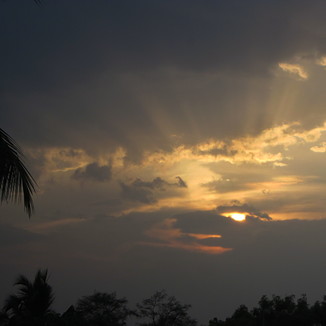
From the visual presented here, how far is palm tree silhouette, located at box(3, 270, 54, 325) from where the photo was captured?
19.2m

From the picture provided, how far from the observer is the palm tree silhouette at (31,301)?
757 inches

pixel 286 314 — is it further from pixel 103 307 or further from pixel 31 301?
pixel 31 301

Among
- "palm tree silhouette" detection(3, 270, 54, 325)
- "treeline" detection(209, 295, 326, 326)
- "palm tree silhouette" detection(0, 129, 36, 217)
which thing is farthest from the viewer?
"treeline" detection(209, 295, 326, 326)

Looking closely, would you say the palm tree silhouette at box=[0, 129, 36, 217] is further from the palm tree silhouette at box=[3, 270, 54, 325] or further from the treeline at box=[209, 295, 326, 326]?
the treeline at box=[209, 295, 326, 326]

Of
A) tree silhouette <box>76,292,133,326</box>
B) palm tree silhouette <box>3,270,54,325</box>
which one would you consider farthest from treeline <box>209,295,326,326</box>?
palm tree silhouette <box>3,270,54,325</box>

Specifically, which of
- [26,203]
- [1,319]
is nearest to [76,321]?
[1,319]

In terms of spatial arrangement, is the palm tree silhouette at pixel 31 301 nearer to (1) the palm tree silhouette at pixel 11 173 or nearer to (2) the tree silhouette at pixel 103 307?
(1) the palm tree silhouette at pixel 11 173

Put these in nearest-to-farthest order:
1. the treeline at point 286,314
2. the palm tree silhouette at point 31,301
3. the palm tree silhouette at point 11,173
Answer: the palm tree silhouette at point 11,173, the palm tree silhouette at point 31,301, the treeline at point 286,314

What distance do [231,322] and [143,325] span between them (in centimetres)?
2933

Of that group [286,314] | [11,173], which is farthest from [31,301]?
[286,314]

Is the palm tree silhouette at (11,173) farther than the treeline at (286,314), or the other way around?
the treeline at (286,314)

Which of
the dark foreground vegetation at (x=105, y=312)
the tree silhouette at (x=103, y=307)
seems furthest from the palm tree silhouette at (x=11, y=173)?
the tree silhouette at (x=103, y=307)

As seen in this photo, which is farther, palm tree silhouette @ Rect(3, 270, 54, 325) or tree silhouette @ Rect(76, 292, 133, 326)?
tree silhouette @ Rect(76, 292, 133, 326)

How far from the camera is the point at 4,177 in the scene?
270 inches
